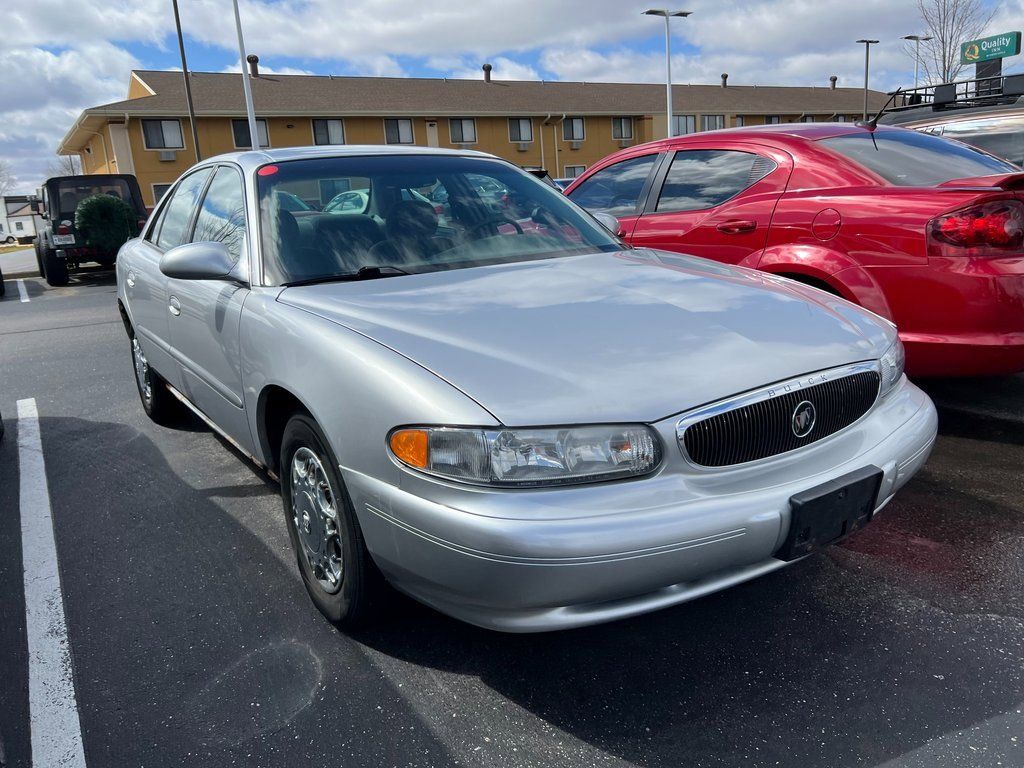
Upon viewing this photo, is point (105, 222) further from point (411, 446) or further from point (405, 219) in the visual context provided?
point (411, 446)

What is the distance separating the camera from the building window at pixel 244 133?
115 feet

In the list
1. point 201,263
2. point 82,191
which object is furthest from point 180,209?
point 82,191

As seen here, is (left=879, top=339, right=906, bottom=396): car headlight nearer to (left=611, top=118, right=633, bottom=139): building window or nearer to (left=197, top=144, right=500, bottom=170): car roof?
(left=197, top=144, right=500, bottom=170): car roof

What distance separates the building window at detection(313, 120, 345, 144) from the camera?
36.4 m

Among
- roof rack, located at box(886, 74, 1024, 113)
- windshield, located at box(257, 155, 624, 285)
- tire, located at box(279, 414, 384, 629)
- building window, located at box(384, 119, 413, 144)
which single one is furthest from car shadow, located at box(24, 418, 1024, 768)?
building window, located at box(384, 119, 413, 144)

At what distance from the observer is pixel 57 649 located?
262cm

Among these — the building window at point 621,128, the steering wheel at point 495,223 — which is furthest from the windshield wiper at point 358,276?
the building window at point 621,128

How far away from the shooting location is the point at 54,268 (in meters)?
14.6

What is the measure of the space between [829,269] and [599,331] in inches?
84.3

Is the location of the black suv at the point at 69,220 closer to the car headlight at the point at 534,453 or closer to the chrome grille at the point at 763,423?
the car headlight at the point at 534,453

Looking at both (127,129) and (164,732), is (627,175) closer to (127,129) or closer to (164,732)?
(164,732)

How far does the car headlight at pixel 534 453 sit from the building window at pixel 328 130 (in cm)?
3702

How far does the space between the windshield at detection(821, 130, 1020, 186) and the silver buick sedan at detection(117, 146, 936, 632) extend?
5.13ft

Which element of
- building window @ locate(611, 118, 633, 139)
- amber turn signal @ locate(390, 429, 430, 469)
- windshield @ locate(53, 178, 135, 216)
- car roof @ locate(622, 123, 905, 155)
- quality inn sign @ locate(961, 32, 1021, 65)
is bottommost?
amber turn signal @ locate(390, 429, 430, 469)
